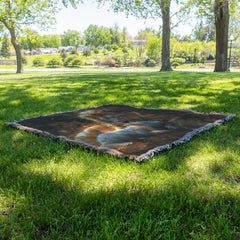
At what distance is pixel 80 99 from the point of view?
595 cm

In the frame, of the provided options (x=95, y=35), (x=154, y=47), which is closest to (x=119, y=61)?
(x=154, y=47)

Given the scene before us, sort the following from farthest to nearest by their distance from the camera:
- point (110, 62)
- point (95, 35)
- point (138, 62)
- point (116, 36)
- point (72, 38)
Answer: point (72, 38) → point (116, 36) → point (95, 35) → point (110, 62) → point (138, 62)

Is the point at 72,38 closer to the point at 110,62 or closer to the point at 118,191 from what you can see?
the point at 110,62

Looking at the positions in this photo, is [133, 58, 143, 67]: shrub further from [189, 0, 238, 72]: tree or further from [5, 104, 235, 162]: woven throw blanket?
[5, 104, 235, 162]: woven throw blanket

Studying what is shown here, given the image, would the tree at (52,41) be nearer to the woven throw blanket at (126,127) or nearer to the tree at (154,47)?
the tree at (154,47)

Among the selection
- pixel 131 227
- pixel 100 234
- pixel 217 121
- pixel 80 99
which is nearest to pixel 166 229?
pixel 131 227

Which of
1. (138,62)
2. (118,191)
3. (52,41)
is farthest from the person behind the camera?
(52,41)

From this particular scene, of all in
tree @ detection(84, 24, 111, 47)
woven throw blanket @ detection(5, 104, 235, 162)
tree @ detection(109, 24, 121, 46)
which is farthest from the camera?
tree @ detection(109, 24, 121, 46)

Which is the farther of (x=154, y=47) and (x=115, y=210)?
(x=154, y=47)

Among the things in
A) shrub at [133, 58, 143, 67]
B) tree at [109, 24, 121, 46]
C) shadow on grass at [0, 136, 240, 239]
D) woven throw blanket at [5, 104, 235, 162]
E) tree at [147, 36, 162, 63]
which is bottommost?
shadow on grass at [0, 136, 240, 239]

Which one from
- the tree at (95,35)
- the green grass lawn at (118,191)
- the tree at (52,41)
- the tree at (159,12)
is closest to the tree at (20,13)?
the tree at (159,12)

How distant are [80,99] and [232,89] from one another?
4143 millimetres

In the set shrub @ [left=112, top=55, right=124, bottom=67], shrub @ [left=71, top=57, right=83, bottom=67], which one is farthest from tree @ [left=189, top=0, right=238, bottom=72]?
shrub @ [left=71, top=57, right=83, bottom=67]

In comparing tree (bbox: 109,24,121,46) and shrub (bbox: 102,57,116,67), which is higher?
tree (bbox: 109,24,121,46)
